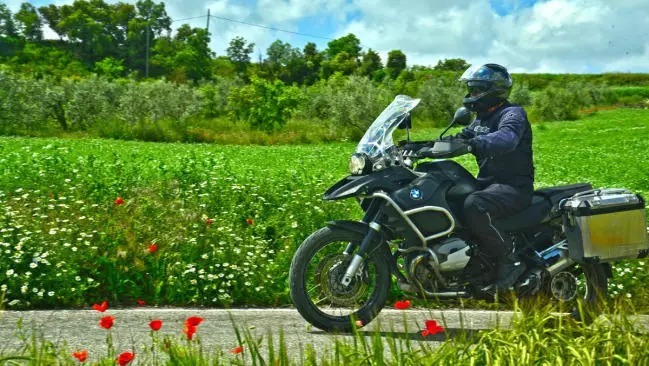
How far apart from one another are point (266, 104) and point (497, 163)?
3073cm

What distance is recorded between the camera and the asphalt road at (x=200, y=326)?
201 inches

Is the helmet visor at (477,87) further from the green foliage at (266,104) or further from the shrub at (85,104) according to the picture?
the green foliage at (266,104)

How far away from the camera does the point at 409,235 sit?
18.1 feet

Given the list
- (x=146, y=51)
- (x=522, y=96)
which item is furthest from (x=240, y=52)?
(x=522, y=96)

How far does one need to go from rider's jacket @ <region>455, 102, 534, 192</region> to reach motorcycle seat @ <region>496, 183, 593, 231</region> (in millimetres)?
163

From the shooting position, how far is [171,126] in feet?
102

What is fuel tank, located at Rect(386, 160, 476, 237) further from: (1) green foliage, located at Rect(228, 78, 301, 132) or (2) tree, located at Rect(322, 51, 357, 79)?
(2) tree, located at Rect(322, 51, 357, 79)

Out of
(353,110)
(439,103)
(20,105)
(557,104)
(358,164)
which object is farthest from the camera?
(557,104)

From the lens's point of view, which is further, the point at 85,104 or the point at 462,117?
the point at 85,104

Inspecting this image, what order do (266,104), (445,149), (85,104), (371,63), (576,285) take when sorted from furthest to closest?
(371,63) → (266,104) → (85,104) → (576,285) → (445,149)

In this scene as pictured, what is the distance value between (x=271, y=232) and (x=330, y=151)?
57.2 feet

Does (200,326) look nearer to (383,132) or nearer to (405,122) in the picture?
(383,132)

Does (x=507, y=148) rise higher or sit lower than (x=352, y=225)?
higher

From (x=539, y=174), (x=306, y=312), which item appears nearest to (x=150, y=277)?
(x=306, y=312)
